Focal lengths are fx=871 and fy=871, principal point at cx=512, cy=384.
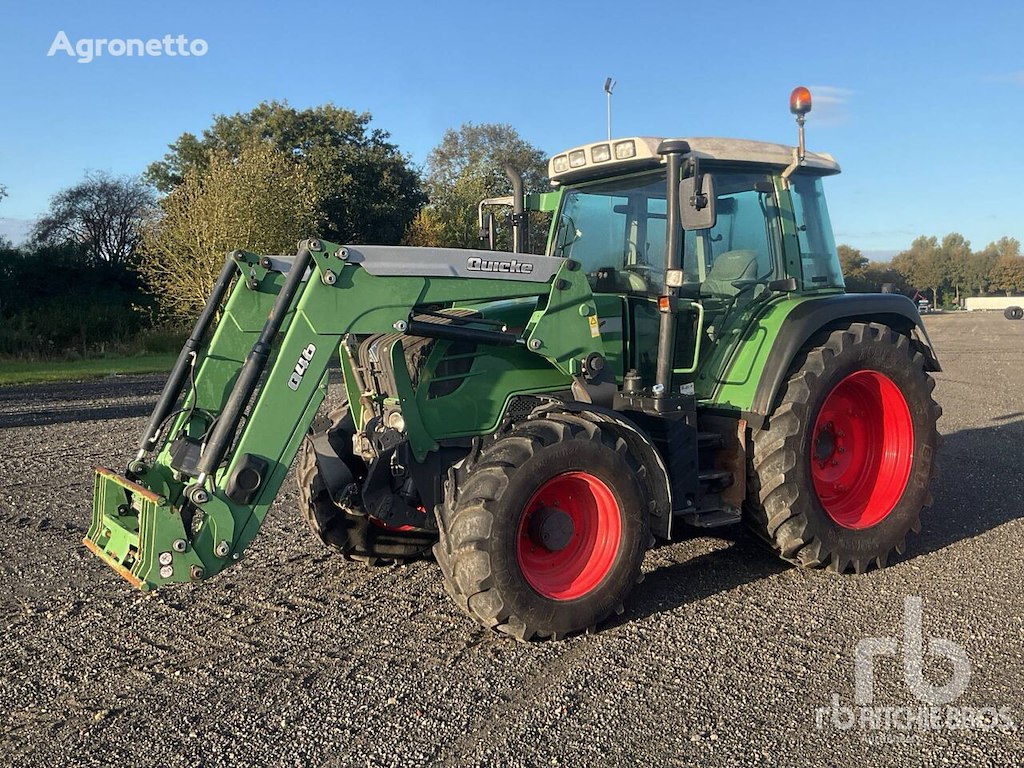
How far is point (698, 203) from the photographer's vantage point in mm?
4730

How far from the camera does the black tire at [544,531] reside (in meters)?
4.14

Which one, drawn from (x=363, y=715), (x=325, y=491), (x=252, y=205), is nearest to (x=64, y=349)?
(x=252, y=205)

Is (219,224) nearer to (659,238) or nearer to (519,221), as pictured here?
(519,221)

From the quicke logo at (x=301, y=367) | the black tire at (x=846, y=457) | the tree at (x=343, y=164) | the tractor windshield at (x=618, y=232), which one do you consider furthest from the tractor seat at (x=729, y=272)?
the tree at (x=343, y=164)

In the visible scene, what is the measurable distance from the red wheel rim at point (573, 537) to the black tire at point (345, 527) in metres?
1.16

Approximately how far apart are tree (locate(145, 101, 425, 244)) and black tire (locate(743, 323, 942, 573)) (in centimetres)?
2709

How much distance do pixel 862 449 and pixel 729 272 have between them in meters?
1.61

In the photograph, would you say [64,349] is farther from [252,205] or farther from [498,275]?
[498,275]

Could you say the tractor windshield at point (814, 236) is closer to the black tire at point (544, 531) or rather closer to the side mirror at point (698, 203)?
the side mirror at point (698, 203)

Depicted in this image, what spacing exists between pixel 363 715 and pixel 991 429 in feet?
32.2

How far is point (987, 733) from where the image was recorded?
347 centimetres

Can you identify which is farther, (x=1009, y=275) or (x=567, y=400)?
(x=1009, y=275)
